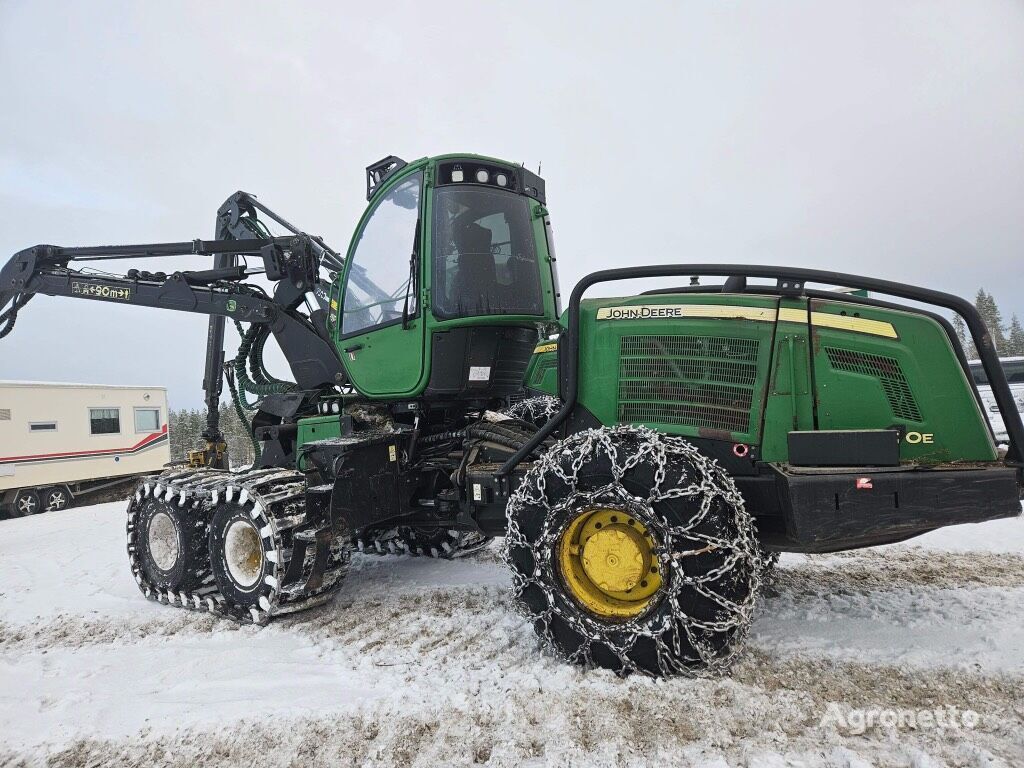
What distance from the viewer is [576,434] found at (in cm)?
339

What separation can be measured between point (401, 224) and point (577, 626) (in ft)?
10.6

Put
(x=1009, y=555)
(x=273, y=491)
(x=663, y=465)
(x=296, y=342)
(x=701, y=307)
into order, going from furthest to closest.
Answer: (x=296, y=342)
(x=1009, y=555)
(x=273, y=491)
(x=701, y=307)
(x=663, y=465)

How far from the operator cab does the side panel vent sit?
2.30 meters

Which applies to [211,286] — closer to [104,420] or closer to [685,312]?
[685,312]

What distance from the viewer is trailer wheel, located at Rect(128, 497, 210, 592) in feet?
15.6

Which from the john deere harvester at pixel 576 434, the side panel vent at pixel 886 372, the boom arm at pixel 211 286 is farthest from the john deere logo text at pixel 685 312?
the boom arm at pixel 211 286

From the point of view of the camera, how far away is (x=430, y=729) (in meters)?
2.64

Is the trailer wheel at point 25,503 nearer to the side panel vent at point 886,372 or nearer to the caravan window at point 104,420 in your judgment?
the caravan window at point 104,420

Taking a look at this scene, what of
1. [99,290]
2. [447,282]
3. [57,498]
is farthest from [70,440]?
[447,282]

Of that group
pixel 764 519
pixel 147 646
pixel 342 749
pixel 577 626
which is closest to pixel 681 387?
pixel 764 519

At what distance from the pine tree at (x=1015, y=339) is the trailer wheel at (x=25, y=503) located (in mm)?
40104

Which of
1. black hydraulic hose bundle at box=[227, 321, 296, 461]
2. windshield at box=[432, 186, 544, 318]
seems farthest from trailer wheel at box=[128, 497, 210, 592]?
windshield at box=[432, 186, 544, 318]

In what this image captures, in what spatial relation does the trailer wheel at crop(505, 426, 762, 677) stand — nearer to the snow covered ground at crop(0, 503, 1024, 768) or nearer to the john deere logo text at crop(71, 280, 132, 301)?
the snow covered ground at crop(0, 503, 1024, 768)

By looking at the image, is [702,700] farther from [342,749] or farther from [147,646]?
[147,646]
